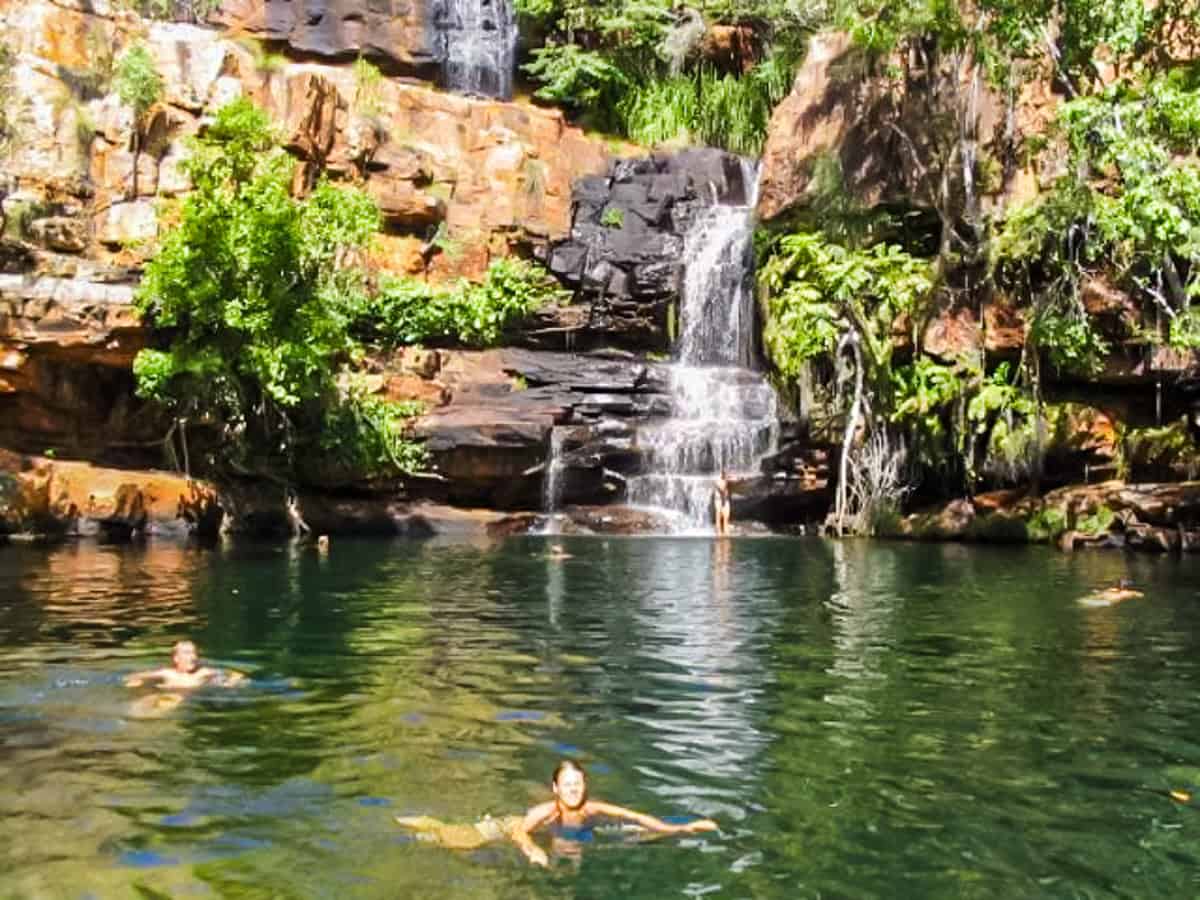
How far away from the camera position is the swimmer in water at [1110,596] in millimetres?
18156

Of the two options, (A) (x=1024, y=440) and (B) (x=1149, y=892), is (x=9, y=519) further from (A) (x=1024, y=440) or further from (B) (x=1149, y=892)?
(B) (x=1149, y=892)

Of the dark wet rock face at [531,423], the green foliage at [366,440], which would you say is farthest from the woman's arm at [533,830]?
the dark wet rock face at [531,423]

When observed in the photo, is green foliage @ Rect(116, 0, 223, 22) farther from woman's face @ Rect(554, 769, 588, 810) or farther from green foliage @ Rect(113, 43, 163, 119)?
woman's face @ Rect(554, 769, 588, 810)

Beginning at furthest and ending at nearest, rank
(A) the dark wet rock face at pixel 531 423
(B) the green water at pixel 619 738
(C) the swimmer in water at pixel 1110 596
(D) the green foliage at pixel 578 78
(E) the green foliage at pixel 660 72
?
(E) the green foliage at pixel 660 72 < (D) the green foliage at pixel 578 78 < (A) the dark wet rock face at pixel 531 423 < (C) the swimmer in water at pixel 1110 596 < (B) the green water at pixel 619 738

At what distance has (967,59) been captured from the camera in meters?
32.5

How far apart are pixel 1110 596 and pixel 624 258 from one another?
66.5ft

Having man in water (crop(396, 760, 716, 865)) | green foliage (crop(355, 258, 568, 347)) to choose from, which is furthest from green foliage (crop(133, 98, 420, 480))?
man in water (crop(396, 760, 716, 865))

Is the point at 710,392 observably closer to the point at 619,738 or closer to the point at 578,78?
the point at 578,78

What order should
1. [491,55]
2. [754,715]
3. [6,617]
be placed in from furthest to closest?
[491,55], [6,617], [754,715]

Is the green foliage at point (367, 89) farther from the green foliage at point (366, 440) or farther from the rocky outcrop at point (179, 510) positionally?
the rocky outcrop at point (179, 510)

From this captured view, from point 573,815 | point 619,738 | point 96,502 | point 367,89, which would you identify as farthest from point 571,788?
point 367,89

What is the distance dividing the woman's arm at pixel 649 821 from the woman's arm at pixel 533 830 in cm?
32

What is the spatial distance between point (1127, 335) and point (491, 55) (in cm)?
2313

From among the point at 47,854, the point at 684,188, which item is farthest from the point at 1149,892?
the point at 684,188
